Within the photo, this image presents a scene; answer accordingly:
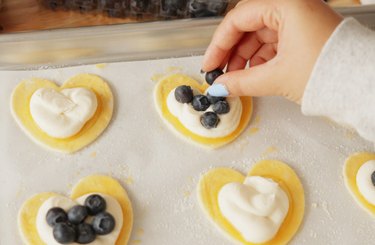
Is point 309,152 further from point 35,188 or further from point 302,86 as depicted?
point 35,188

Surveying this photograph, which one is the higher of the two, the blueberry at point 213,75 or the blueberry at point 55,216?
the blueberry at point 213,75

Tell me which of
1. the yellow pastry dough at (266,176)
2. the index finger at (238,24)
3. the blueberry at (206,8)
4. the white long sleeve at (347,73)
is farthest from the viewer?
the blueberry at (206,8)

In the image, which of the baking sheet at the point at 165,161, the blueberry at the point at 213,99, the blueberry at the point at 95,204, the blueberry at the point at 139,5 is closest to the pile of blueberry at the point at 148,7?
the blueberry at the point at 139,5

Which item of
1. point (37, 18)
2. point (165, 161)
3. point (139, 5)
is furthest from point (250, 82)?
point (37, 18)

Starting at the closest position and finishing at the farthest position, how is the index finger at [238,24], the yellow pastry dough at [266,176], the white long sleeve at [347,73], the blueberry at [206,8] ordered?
the white long sleeve at [347,73] → the index finger at [238,24] → the yellow pastry dough at [266,176] → the blueberry at [206,8]

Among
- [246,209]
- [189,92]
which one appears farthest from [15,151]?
[246,209]

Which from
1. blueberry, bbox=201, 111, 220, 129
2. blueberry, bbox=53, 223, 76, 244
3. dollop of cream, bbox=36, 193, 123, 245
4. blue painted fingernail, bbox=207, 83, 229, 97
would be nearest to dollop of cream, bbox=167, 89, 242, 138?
blueberry, bbox=201, 111, 220, 129

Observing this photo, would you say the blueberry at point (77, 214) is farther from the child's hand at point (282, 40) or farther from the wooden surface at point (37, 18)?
the wooden surface at point (37, 18)
